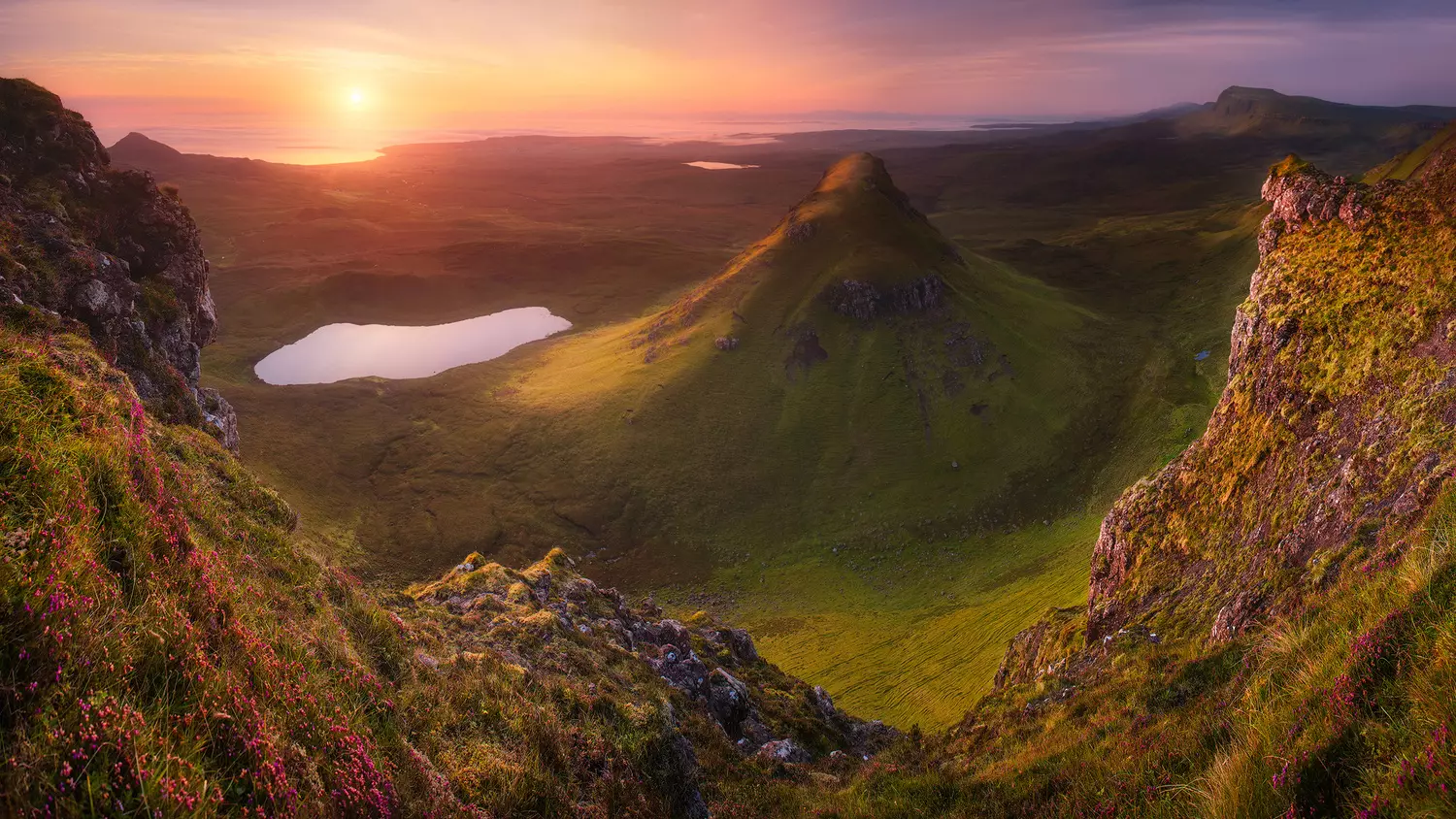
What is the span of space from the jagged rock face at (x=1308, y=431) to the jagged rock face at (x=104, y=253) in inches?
1507

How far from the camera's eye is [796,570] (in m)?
68.2

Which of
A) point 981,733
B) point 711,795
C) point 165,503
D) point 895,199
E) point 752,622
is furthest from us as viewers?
point 895,199

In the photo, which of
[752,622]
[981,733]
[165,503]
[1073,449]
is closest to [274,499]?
[165,503]

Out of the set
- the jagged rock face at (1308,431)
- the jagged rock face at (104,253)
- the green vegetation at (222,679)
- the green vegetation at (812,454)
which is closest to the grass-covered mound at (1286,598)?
the jagged rock face at (1308,431)

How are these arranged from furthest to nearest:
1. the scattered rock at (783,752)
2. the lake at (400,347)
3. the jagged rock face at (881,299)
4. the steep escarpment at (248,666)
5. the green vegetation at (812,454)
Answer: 1. the lake at (400,347)
2. the jagged rock face at (881,299)
3. the green vegetation at (812,454)
4. the scattered rock at (783,752)
5. the steep escarpment at (248,666)

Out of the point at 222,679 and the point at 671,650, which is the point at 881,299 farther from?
the point at 222,679

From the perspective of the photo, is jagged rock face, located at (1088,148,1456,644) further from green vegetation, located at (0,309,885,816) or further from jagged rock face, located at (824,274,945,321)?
jagged rock face, located at (824,274,945,321)

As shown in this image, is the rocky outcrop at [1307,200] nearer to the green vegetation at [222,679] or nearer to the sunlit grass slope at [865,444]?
the sunlit grass slope at [865,444]

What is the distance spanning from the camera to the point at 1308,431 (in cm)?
2211

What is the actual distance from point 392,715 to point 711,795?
8.98 m

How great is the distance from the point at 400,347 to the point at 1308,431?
153 m

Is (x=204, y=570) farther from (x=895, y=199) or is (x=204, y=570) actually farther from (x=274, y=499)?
(x=895, y=199)

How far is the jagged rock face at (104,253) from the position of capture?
27078mm

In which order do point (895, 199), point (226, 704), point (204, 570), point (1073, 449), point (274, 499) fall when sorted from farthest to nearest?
1. point (895, 199)
2. point (1073, 449)
3. point (274, 499)
4. point (204, 570)
5. point (226, 704)
